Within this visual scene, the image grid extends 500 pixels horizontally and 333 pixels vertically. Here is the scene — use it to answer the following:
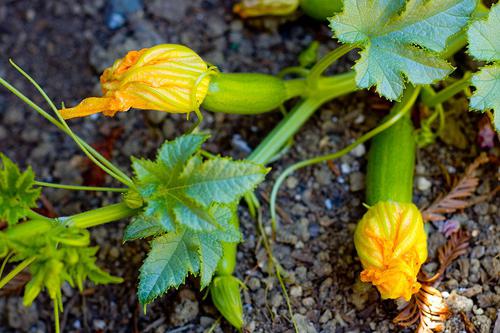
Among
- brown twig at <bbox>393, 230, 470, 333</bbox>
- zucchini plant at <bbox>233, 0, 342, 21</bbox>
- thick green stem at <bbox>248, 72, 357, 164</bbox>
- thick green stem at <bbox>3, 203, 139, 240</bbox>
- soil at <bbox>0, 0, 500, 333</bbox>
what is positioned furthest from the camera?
zucchini plant at <bbox>233, 0, 342, 21</bbox>

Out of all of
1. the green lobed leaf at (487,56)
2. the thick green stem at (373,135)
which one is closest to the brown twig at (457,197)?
the thick green stem at (373,135)

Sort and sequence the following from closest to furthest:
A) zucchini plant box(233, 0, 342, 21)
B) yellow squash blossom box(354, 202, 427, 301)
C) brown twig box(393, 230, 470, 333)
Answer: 1. yellow squash blossom box(354, 202, 427, 301)
2. brown twig box(393, 230, 470, 333)
3. zucchini plant box(233, 0, 342, 21)

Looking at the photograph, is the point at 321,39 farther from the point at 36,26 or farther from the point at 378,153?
the point at 36,26

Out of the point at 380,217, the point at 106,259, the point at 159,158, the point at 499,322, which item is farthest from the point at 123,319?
the point at 499,322

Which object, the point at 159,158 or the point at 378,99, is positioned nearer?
the point at 159,158

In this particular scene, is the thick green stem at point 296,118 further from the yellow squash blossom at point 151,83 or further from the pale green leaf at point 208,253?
the pale green leaf at point 208,253

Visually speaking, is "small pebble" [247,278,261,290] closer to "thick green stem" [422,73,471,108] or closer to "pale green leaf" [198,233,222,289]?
"pale green leaf" [198,233,222,289]

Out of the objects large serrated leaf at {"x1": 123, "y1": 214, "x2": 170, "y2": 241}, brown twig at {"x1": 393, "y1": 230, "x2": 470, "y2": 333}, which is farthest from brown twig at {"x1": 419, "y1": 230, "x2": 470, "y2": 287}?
large serrated leaf at {"x1": 123, "y1": 214, "x2": 170, "y2": 241}
